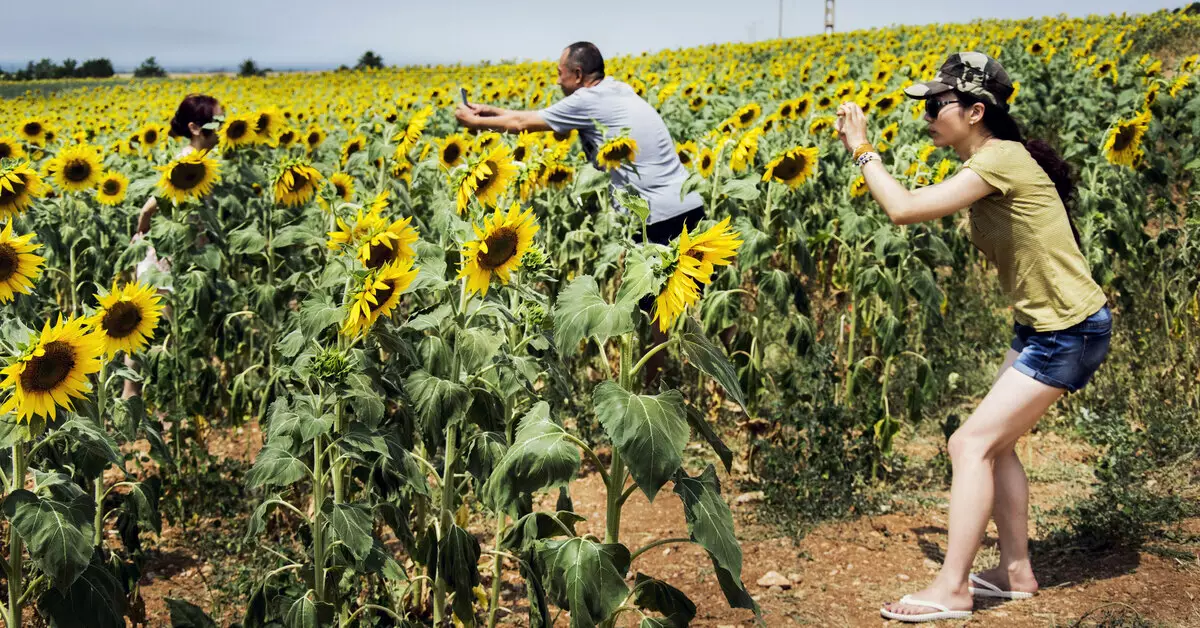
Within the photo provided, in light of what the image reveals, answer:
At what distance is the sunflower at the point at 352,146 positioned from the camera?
560 cm

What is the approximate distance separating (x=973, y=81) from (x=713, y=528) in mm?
1603

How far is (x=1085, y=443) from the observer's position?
487cm

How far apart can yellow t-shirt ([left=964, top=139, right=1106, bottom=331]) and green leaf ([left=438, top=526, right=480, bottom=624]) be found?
5.53ft

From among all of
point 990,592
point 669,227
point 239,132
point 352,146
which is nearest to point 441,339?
point 990,592

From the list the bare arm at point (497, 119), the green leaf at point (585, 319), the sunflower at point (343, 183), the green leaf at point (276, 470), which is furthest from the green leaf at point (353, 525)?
the sunflower at point (343, 183)

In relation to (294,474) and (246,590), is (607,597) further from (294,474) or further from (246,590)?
(246,590)

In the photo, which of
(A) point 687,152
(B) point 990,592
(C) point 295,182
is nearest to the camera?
(B) point 990,592

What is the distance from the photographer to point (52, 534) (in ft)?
6.88

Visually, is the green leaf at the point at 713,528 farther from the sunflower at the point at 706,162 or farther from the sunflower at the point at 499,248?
the sunflower at the point at 706,162

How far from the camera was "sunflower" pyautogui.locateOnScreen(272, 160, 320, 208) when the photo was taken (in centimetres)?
390

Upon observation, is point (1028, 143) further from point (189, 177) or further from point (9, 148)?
point (9, 148)

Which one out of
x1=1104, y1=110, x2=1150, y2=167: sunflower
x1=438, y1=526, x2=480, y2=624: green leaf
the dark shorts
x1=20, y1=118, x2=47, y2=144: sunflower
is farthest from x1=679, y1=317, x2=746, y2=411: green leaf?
x1=20, y1=118, x2=47, y2=144: sunflower

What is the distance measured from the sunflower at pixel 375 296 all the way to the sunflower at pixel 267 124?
281 centimetres

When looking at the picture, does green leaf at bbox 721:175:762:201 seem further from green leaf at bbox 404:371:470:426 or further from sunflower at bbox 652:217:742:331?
sunflower at bbox 652:217:742:331
